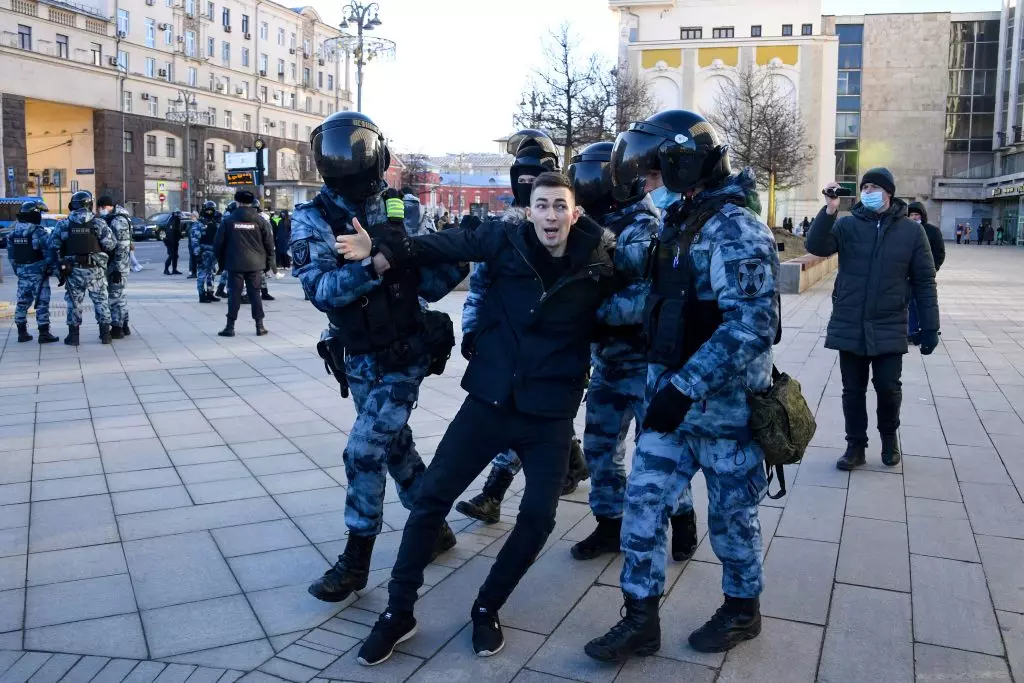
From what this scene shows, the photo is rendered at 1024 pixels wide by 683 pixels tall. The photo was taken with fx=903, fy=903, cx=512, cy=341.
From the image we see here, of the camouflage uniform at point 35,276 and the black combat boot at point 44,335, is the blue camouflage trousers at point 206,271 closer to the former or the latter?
the camouflage uniform at point 35,276

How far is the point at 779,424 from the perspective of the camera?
3.28 metres

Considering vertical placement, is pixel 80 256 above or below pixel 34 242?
below

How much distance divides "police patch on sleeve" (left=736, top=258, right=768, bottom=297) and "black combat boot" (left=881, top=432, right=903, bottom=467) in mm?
3481

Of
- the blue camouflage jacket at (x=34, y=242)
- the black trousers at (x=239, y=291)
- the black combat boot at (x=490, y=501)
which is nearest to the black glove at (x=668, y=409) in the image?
the black combat boot at (x=490, y=501)

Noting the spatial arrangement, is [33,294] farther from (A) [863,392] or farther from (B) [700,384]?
(B) [700,384]

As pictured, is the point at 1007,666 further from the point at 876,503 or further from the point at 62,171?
the point at 62,171

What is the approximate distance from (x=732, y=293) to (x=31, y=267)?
1108cm

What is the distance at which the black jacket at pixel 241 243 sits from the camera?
40.9ft

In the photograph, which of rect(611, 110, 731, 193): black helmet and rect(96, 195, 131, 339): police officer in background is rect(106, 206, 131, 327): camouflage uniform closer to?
rect(96, 195, 131, 339): police officer in background

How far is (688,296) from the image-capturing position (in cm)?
331

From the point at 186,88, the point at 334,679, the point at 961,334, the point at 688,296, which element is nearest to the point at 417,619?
the point at 334,679

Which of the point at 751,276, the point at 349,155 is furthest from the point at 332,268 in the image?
the point at 751,276

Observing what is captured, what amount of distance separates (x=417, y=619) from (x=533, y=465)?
87 centimetres

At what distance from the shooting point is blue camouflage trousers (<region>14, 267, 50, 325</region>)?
1158 cm
